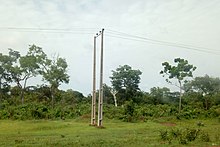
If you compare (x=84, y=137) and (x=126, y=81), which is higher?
(x=126, y=81)

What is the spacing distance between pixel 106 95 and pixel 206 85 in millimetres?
18610

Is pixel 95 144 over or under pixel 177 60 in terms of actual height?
under

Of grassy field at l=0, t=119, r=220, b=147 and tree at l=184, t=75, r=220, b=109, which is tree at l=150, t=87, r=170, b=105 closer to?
tree at l=184, t=75, r=220, b=109

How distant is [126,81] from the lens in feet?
207

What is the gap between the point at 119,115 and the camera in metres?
45.5

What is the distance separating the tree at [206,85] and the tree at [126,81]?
1004 centimetres

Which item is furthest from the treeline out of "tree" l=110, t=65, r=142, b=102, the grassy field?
the grassy field

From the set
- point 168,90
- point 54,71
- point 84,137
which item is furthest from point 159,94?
point 84,137

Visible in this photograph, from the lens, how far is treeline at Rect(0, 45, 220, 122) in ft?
153

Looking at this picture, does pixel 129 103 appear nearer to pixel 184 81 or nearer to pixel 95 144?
pixel 184 81

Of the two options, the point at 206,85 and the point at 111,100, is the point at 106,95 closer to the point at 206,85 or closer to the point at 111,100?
the point at 111,100

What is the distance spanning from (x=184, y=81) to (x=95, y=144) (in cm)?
3653

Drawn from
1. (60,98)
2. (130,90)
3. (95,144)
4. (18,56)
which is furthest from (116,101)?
(95,144)

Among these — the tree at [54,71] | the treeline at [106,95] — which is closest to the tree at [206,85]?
the treeline at [106,95]
